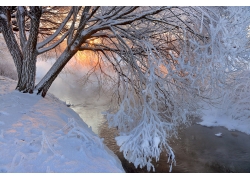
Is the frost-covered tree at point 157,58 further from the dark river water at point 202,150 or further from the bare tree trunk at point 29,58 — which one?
the dark river water at point 202,150

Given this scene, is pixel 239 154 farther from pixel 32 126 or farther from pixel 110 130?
pixel 32 126

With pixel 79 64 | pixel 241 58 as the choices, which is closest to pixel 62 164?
pixel 241 58

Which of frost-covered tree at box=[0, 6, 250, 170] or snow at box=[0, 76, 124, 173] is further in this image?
frost-covered tree at box=[0, 6, 250, 170]

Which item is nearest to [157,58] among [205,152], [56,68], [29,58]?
[56,68]

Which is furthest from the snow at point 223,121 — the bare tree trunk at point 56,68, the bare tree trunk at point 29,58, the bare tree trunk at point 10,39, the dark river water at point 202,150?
the bare tree trunk at point 10,39

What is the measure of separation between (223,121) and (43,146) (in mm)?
8075

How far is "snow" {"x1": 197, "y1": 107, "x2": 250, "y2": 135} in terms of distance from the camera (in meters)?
8.59

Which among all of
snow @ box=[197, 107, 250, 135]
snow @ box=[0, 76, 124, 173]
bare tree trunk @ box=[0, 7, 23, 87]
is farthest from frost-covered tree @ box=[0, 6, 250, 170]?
snow @ box=[197, 107, 250, 135]

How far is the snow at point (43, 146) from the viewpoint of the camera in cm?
258

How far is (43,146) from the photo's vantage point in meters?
2.88

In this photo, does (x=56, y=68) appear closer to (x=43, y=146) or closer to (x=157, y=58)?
(x=157, y=58)

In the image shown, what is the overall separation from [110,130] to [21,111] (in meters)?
3.52

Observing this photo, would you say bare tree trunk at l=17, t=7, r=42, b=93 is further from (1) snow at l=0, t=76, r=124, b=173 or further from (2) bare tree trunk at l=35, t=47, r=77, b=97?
(1) snow at l=0, t=76, r=124, b=173

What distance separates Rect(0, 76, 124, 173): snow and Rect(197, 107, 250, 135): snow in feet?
19.8
